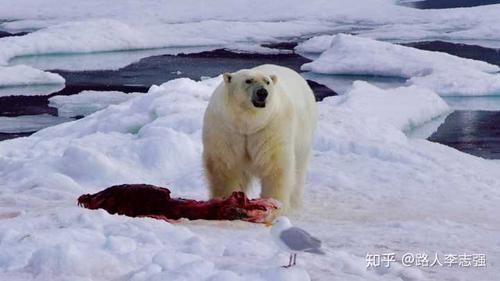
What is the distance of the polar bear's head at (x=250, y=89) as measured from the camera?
4.15 meters

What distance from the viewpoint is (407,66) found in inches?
526


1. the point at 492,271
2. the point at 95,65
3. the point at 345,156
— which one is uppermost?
the point at 492,271

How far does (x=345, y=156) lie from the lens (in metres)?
6.15

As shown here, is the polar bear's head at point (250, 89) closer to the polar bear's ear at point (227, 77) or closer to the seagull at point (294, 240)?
the polar bear's ear at point (227, 77)

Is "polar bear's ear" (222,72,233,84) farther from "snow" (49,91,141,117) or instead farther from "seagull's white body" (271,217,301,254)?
"snow" (49,91,141,117)

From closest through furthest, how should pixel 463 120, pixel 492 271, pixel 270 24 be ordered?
pixel 492 271
pixel 463 120
pixel 270 24

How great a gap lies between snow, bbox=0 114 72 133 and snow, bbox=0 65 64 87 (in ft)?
8.31

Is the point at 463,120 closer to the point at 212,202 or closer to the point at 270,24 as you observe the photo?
the point at 212,202

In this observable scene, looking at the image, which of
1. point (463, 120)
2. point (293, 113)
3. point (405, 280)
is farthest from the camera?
point (463, 120)

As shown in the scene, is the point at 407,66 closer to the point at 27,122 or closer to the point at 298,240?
the point at 27,122

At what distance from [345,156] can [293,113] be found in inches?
69.5

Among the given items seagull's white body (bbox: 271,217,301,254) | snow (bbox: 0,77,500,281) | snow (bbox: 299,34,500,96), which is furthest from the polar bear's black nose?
snow (bbox: 299,34,500,96)

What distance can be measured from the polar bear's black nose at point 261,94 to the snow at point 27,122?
557 cm

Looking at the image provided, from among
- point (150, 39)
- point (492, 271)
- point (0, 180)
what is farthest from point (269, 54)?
point (492, 271)
